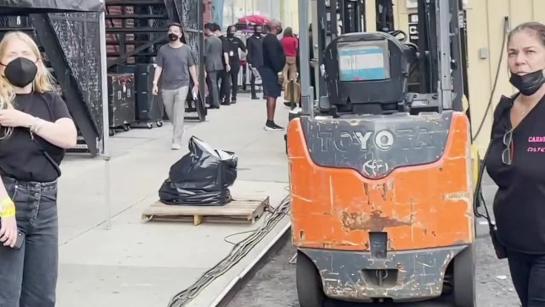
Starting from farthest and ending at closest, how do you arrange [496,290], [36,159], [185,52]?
[185,52]
[496,290]
[36,159]

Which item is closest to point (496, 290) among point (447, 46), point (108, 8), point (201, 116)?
point (447, 46)

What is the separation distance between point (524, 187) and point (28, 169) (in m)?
2.27

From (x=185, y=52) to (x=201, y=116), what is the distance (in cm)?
481

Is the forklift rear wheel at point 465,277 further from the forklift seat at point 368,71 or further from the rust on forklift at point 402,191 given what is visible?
the forklift seat at point 368,71

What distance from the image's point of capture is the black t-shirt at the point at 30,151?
4.24 m

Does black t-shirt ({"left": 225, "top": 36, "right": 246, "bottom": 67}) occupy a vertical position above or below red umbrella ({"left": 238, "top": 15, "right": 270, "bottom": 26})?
below

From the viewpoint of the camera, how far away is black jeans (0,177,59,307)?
422 centimetres

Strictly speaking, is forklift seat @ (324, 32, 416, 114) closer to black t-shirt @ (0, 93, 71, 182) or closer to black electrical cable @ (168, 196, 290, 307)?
black electrical cable @ (168, 196, 290, 307)

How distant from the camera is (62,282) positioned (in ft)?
21.9

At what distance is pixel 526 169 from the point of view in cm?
385

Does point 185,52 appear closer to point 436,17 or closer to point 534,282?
point 436,17

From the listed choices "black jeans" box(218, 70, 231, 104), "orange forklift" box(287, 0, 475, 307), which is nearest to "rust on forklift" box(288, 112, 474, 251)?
"orange forklift" box(287, 0, 475, 307)

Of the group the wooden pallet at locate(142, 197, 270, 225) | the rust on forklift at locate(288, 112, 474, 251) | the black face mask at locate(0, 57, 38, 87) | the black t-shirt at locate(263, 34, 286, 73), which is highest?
the black t-shirt at locate(263, 34, 286, 73)

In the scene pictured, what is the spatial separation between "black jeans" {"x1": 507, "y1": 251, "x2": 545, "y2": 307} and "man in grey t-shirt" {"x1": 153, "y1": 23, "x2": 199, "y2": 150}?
991 cm
